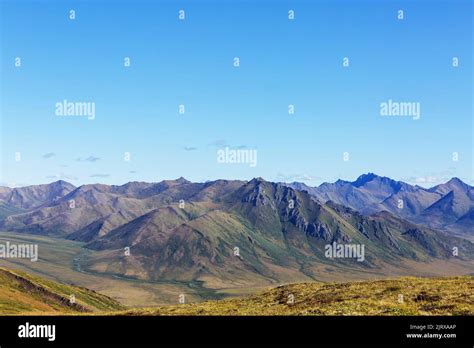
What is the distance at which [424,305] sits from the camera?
39312mm
